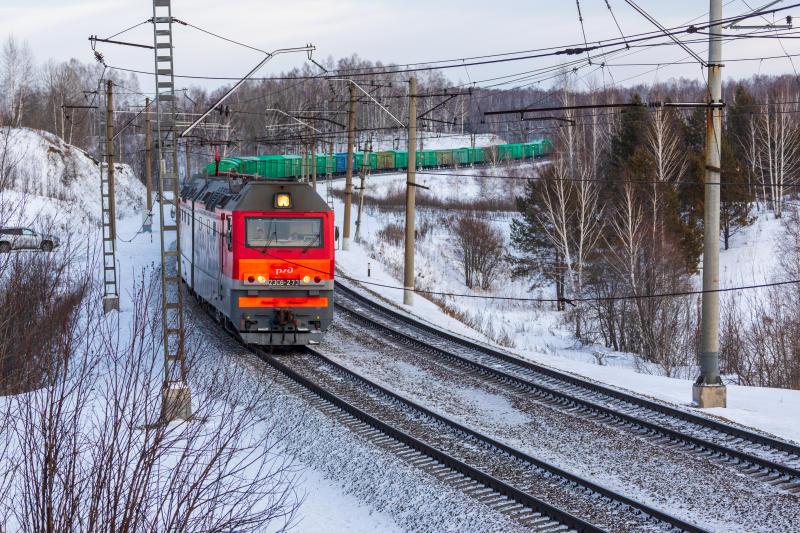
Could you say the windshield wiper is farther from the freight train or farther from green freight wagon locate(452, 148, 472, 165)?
green freight wagon locate(452, 148, 472, 165)

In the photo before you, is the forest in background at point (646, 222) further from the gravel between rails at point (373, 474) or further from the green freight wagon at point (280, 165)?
the green freight wagon at point (280, 165)

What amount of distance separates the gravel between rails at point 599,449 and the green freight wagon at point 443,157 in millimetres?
64728

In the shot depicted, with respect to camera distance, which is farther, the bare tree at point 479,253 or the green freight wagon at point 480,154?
the green freight wagon at point 480,154

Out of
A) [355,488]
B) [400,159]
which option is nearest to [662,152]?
[355,488]

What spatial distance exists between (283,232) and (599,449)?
7990 millimetres

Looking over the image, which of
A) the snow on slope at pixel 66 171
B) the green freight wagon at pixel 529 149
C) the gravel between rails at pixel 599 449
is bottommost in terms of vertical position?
the gravel between rails at pixel 599 449

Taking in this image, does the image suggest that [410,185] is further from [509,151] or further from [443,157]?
[443,157]

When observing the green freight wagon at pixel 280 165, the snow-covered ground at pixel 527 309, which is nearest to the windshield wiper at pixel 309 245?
the snow-covered ground at pixel 527 309

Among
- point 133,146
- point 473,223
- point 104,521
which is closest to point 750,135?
point 473,223

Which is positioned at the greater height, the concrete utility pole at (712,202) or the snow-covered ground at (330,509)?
the concrete utility pole at (712,202)

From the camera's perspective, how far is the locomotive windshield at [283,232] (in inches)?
652

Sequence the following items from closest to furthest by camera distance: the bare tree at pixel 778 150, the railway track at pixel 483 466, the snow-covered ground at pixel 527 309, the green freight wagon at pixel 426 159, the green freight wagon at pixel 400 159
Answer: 1. the railway track at pixel 483 466
2. the snow-covered ground at pixel 527 309
3. the bare tree at pixel 778 150
4. the green freight wagon at pixel 400 159
5. the green freight wagon at pixel 426 159

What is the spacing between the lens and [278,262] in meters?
16.7

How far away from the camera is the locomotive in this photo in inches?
652
